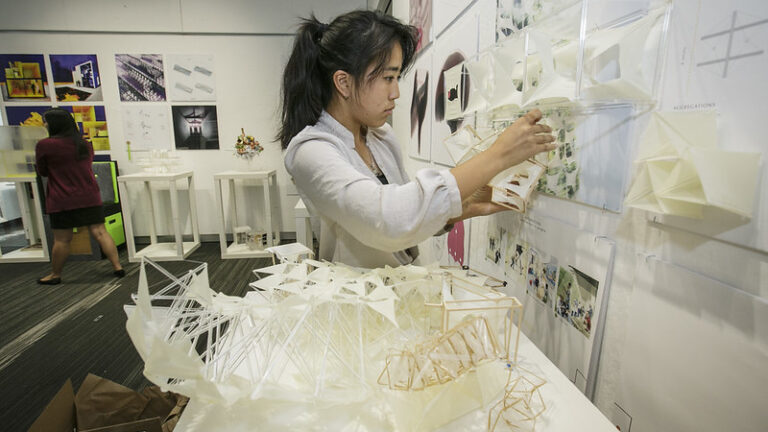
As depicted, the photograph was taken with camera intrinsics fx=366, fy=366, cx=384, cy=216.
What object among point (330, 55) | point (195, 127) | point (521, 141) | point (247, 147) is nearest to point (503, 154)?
point (521, 141)

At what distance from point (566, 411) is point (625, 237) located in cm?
31

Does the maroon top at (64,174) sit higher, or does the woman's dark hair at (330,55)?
the woman's dark hair at (330,55)

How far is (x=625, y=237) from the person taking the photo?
65 centimetres

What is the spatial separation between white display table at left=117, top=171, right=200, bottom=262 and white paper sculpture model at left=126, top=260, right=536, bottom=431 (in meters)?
3.45

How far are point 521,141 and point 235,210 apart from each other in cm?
415

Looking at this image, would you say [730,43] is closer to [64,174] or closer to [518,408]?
[518,408]

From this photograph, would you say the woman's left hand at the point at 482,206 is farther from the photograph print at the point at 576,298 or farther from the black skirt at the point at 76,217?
the black skirt at the point at 76,217

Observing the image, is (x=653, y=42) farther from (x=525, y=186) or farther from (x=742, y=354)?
(x=742, y=354)

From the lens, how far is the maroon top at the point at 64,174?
9.53 ft

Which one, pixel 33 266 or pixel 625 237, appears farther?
pixel 33 266

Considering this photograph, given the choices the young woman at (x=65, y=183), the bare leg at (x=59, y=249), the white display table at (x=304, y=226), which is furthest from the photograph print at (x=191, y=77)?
the white display table at (x=304, y=226)

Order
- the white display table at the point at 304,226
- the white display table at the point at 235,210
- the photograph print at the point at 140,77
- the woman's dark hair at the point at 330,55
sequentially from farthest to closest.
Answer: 1. the photograph print at the point at 140,77
2. the white display table at the point at 235,210
3. the white display table at the point at 304,226
4. the woman's dark hair at the point at 330,55

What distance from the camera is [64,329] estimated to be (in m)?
2.39

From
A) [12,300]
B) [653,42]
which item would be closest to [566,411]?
Result: [653,42]
